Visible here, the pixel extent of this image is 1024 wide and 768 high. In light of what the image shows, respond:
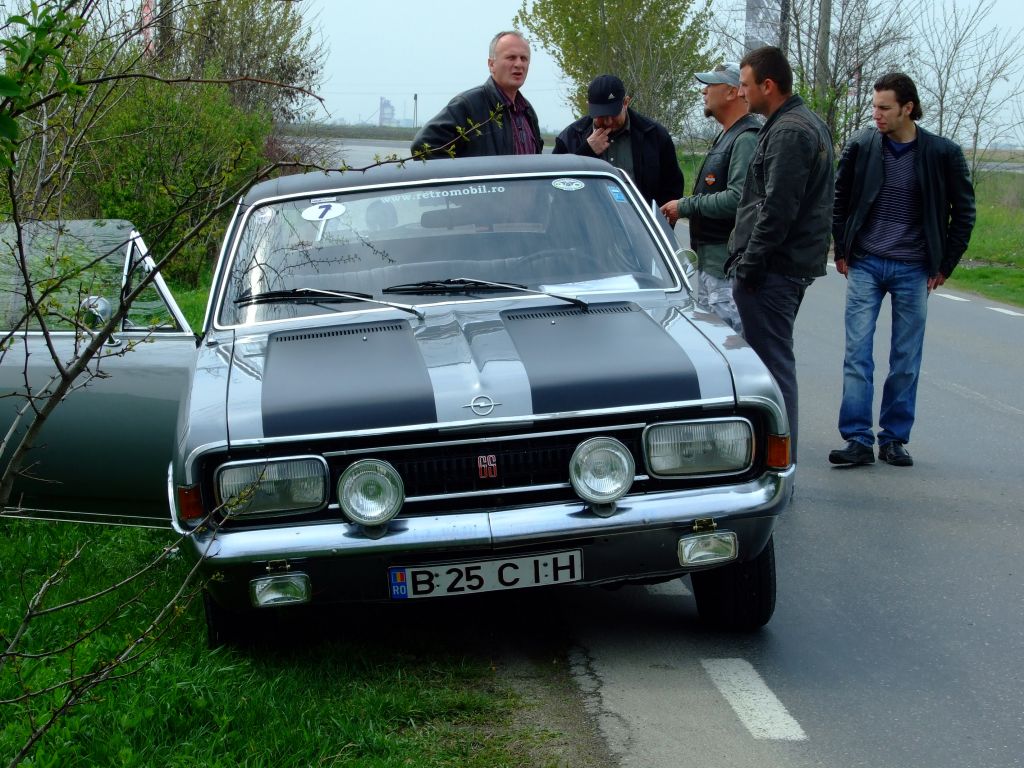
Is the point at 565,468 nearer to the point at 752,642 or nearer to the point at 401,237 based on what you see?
the point at 752,642

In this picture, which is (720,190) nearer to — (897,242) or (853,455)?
(897,242)

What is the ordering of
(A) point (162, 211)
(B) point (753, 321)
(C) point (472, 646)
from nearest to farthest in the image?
1. (C) point (472, 646)
2. (B) point (753, 321)
3. (A) point (162, 211)

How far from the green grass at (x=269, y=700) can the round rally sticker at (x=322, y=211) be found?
154 centimetres

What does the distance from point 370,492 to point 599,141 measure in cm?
427

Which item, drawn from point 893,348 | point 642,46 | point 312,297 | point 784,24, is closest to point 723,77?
point 893,348

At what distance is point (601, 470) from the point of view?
171 inches

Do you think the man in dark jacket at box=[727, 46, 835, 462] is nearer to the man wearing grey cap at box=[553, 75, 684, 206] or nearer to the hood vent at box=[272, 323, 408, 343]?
the man wearing grey cap at box=[553, 75, 684, 206]

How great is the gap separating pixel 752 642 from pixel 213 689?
1.84m

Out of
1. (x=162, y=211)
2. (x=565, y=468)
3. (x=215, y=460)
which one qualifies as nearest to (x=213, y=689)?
(x=215, y=460)

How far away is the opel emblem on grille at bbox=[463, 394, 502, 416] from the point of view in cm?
424

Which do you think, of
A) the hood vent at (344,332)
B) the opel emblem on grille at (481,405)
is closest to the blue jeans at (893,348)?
the hood vent at (344,332)

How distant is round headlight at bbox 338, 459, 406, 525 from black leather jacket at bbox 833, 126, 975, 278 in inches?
166

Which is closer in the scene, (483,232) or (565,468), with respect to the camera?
(565,468)

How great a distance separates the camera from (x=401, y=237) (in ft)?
18.0
